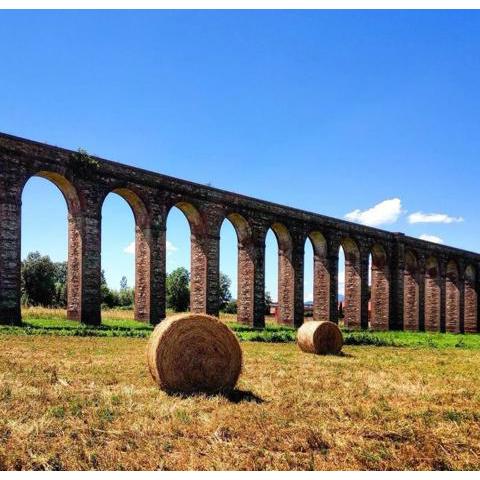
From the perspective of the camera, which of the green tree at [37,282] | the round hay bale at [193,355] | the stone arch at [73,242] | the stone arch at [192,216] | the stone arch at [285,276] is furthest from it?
the green tree at [37,282]

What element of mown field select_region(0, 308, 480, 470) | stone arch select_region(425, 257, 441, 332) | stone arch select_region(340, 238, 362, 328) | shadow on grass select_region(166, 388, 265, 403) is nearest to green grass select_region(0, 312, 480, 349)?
mown field select_region(0, 308, 480, 470)

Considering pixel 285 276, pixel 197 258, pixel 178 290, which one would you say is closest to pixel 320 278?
pixel 285 276

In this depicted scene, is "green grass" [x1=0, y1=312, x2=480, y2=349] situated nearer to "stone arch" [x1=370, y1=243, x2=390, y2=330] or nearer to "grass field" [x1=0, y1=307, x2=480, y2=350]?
"grass field" [x1=0, y1=307, x2=480, y2=350]

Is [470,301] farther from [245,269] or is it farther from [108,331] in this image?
[108,331]

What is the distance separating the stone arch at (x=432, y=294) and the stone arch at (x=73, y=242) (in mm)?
31759

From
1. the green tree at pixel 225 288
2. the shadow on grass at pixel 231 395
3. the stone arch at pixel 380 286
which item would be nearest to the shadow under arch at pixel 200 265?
the stone arch at pixel 380 286

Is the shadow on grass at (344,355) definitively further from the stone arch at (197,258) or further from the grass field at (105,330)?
the stone arch at (197,258)

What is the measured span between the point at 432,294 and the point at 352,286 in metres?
11.3

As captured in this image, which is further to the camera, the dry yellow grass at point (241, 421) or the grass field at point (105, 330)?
the grass field at point (105, 330)

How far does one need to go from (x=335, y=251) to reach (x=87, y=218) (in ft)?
59.6

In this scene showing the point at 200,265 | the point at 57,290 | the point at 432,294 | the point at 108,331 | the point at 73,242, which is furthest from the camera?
the point at 57,290

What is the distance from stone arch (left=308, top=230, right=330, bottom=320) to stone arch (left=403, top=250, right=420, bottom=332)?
30.5 ft

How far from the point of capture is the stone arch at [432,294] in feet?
151

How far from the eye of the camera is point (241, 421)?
244 inches
